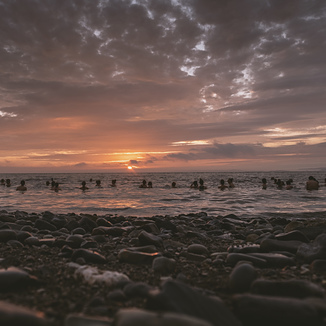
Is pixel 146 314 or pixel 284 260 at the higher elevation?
pixel 146 314

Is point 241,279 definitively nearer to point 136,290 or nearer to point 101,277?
point 136,290

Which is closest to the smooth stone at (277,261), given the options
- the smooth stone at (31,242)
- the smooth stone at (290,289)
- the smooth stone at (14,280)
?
the smooth stone at (290,289)

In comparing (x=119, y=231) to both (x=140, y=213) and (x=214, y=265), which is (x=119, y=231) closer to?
(x=214, y=265)

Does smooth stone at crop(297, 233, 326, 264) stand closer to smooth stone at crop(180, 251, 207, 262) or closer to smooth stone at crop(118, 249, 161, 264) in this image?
smooth stone at crop(180, 251, 207, 262)

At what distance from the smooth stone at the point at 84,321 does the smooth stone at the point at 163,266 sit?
1286mm

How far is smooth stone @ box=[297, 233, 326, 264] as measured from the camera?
126 inches

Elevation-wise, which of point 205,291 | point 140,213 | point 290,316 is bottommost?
point 140,213

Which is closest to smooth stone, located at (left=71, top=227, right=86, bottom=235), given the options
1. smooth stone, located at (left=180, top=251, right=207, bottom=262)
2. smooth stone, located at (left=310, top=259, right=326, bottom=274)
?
smooth stone, located at (left=180, top=251, right=207, bottom=262)

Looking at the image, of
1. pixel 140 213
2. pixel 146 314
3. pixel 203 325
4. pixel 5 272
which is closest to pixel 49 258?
pixel 5 272

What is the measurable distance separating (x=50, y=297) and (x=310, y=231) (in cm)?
443

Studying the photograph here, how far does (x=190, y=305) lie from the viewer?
1768 mm

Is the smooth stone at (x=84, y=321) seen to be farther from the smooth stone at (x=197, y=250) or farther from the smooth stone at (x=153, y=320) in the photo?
the smooth stone at (x=197, y=250)

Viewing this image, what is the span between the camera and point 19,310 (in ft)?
5.43

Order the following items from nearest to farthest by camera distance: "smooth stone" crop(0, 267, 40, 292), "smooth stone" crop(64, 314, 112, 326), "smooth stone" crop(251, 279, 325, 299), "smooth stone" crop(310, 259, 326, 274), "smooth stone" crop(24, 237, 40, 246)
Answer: "smooth stone" crop(64, 314, 112, 326), "smooth stone" crop(251, 279, 325, 299), "smooth stone" crop(0, 267, 40, 292), "smooth stone" crop(310, 259, 326, 274), "smooth stone" crop(24, 237, 40, 246)
